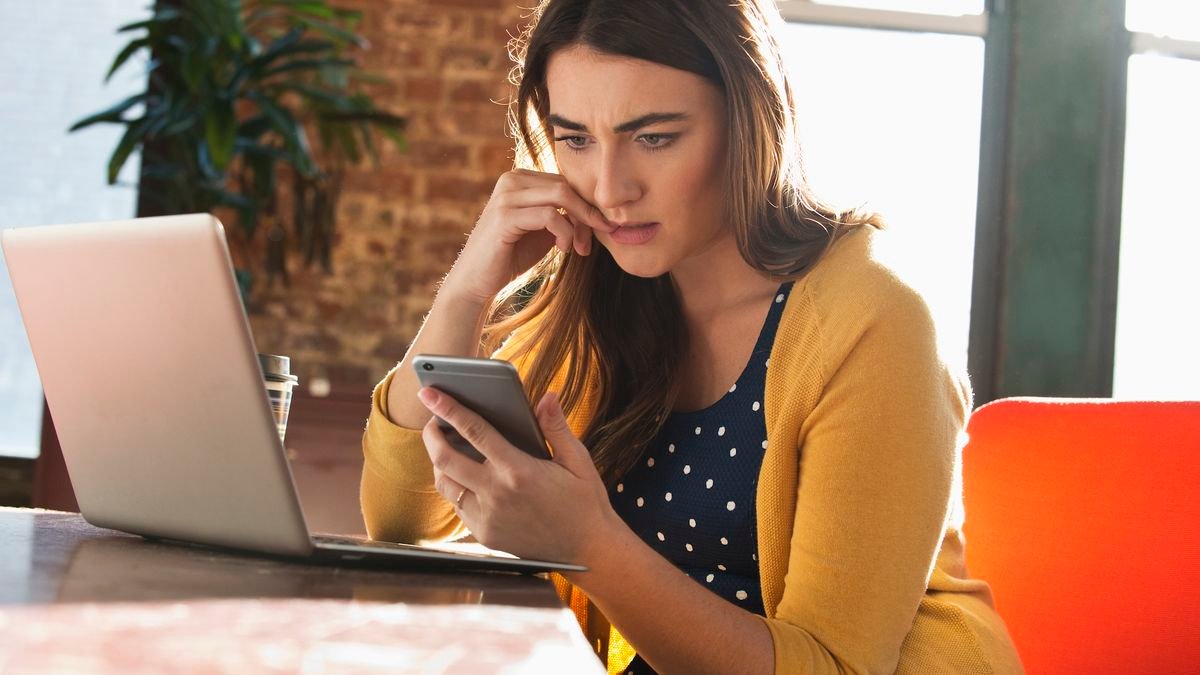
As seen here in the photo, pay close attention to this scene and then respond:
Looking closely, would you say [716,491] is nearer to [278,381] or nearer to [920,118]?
[278,381]

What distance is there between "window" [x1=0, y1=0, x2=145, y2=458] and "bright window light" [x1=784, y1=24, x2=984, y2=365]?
6.46 feet

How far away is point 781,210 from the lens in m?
1.41

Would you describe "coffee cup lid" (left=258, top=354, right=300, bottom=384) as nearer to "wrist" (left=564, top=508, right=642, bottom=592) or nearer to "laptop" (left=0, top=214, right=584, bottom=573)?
"laptop" (left=0, top=214, right=584, bottom=573)

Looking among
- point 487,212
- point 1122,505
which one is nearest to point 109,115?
point 487,212

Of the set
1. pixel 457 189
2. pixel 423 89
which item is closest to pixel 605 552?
pixel 457 189

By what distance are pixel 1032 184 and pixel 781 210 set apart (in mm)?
1933

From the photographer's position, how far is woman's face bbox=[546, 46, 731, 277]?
1.34 meters

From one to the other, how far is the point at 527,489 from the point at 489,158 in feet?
8.14

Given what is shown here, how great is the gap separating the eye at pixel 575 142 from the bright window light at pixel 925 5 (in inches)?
78.5

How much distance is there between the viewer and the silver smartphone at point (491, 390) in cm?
89

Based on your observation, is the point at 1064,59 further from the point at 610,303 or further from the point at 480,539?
the point at 480,539

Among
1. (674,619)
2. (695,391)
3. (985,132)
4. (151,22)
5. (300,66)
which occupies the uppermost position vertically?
(151,22)

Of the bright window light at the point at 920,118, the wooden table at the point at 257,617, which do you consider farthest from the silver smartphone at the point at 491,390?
the bright window light at the point at 920,118

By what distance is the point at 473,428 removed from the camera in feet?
3.15
